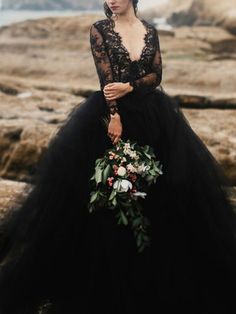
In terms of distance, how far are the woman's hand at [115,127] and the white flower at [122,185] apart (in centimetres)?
34

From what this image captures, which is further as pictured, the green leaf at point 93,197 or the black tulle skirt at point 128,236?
the black tulle skirt at point 128,236

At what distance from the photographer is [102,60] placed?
4074 mm

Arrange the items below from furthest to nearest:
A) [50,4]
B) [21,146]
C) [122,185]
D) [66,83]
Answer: [50,4] < [66,83] < [21,146] < [122,185]

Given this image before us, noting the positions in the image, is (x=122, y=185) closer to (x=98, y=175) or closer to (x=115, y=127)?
(x=98, y=175)

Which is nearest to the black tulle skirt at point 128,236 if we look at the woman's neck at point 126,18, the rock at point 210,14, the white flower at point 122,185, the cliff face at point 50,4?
the white flower at point 122,185

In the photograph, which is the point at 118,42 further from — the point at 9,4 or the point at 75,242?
the point at 9,4

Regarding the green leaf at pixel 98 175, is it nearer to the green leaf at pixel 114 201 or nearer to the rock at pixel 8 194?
the green leaf at pixel 114 201

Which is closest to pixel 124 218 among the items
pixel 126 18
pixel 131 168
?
pixel 131 168

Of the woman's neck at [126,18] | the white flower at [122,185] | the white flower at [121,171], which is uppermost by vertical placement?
the woman's neck at [126,18]

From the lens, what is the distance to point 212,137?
8.06 meters

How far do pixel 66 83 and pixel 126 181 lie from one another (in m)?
7.37

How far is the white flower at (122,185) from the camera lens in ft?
13.0

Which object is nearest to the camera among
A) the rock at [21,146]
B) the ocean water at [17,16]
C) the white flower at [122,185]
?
the white flower at [122,185]

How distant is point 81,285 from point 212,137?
13.8 feet
